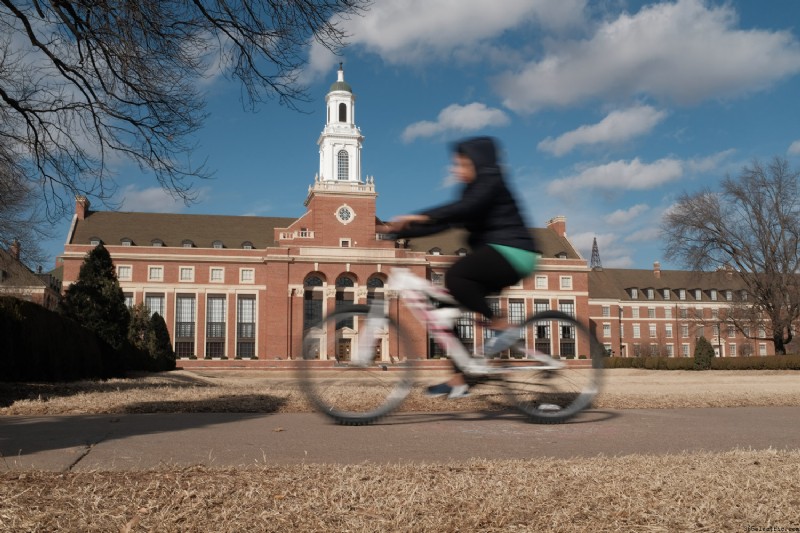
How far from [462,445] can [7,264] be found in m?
23.3

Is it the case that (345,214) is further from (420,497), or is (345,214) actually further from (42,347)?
(420,497)

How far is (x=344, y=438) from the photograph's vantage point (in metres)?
4.62

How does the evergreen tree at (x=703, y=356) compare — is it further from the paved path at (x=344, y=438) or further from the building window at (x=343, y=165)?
the building window at (x=343, y=165)

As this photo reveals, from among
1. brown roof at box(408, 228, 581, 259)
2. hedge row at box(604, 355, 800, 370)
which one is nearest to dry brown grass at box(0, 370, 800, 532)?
hedge row at box(604, 355, 800, 370)

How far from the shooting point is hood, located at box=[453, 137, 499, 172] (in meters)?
4.58

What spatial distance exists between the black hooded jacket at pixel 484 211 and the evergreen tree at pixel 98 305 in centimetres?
1914

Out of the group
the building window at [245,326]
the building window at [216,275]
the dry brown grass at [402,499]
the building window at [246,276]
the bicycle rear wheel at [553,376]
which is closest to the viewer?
the dry brown grass at [402,499]

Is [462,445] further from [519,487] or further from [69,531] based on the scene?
[69,531]

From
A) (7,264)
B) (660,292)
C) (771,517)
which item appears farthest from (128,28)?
(660,292)

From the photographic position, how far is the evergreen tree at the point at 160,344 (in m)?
33.8

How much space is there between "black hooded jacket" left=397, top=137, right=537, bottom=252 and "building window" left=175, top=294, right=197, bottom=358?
2411 inches

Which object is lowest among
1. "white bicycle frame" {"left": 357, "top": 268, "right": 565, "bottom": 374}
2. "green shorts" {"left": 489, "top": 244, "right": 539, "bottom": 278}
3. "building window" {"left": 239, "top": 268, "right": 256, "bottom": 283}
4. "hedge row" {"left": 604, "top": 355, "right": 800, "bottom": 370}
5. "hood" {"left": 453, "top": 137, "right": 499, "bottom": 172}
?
"hedge row" {"left": 604, "top": 355, "right": 800, "bottom": 370}

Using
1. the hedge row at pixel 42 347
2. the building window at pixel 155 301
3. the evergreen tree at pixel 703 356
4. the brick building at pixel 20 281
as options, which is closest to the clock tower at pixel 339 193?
the building window at pixel 155 301

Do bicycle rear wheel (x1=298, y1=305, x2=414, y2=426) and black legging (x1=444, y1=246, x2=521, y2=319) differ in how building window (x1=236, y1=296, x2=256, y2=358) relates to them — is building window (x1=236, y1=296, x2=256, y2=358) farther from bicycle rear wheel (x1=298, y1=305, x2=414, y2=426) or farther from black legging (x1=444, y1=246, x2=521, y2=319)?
black legging (x1=444, y1=246, x2=521, y2=319)
